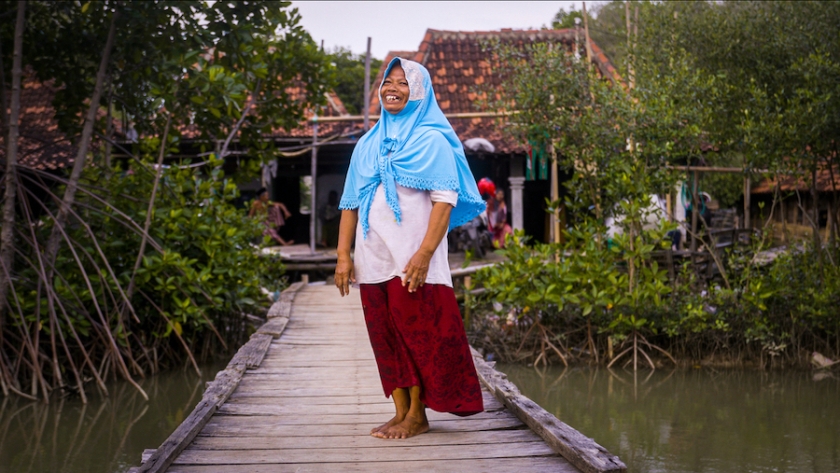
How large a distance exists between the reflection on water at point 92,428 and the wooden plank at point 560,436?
262cm

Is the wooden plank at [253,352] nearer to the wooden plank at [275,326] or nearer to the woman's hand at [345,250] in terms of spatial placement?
the wooden plank at [275,326]

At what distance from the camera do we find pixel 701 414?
7160mm

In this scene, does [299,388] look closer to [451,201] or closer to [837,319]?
[451,201]

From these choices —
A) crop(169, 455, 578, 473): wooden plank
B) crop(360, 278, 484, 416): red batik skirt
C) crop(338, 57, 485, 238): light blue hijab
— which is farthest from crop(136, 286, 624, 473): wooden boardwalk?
crop(338, 57, 485, 238): light blue hijab

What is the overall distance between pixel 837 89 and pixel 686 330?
2.53 meters

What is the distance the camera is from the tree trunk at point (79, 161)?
22.9 feet

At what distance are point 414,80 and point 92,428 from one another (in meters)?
4.22

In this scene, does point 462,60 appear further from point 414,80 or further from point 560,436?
point 560,436

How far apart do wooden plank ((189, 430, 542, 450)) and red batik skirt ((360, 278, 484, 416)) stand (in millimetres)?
116

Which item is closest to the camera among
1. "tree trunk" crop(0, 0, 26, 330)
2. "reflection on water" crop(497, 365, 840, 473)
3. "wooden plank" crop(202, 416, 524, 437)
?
"wooden plank" crop(202, 416, 524, 437)

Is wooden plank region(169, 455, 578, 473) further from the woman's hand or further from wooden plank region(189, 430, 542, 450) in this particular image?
the woman's hand

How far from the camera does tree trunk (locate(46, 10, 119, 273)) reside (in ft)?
22.9

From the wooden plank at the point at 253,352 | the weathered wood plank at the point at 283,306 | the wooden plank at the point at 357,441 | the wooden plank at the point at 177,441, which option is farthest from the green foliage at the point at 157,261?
the wooden plank at the point at 357,441

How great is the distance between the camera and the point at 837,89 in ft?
26.3
